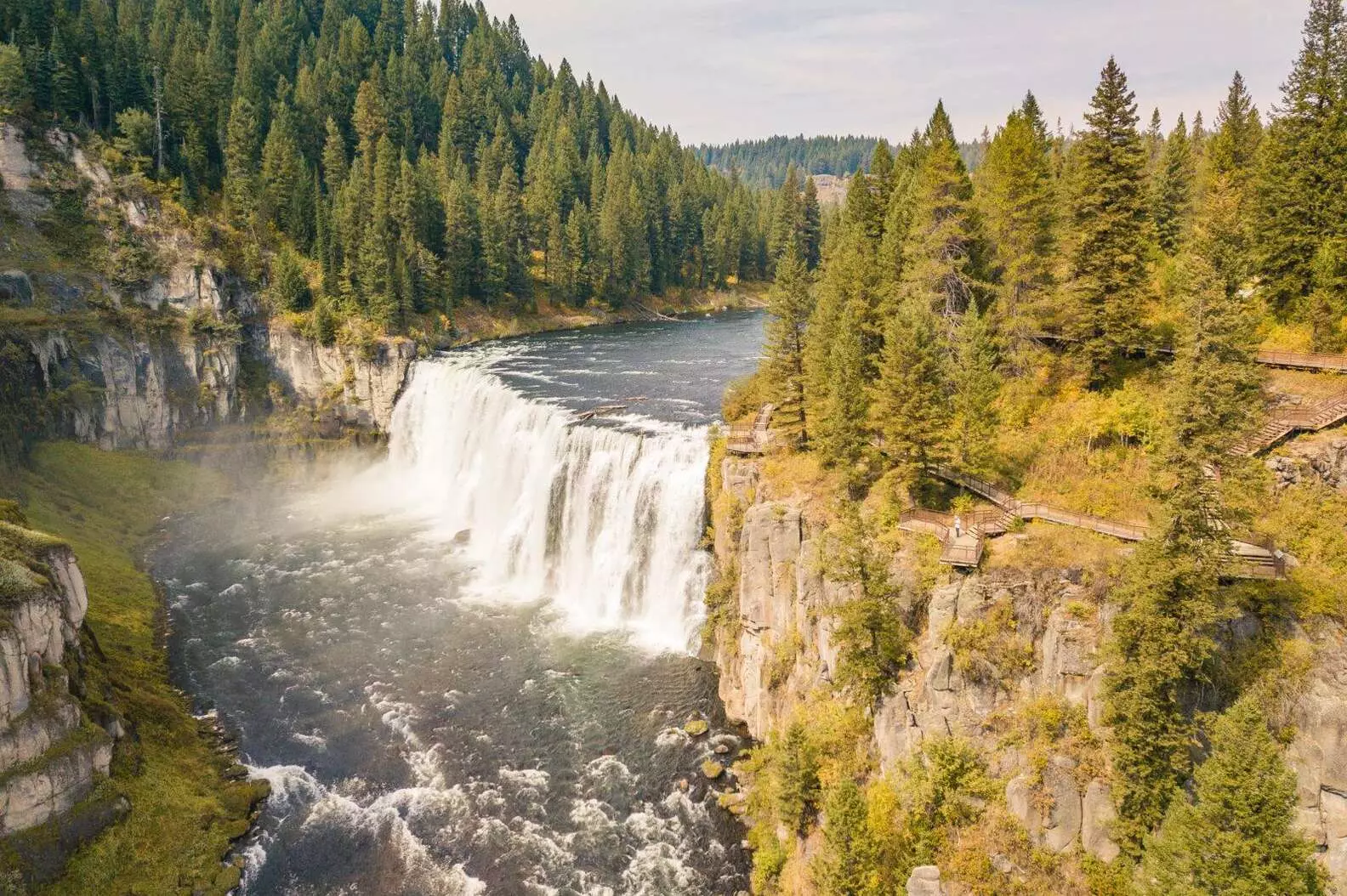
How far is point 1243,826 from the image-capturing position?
1773cm

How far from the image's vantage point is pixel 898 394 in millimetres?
30562

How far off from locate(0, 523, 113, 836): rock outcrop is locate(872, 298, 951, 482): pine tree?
32368mm

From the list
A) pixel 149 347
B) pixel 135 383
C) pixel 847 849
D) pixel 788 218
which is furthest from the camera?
pixel 788 218

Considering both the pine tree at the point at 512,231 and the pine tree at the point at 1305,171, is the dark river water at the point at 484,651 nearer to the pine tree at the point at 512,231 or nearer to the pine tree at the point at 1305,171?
the pine tree at the point at 1305,171

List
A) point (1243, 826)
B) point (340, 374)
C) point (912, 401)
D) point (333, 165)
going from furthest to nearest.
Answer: point (333, 165), point (340, 374), point (912, 401), point (1243, 826)

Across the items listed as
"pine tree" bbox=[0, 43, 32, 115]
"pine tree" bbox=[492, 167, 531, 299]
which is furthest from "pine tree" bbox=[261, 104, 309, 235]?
"pine tree" bbox=[492, 167, 531, 299]

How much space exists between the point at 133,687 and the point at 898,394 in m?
37.2

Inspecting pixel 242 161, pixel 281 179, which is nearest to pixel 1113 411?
pixel 281 179

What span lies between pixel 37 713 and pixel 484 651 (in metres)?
19.2

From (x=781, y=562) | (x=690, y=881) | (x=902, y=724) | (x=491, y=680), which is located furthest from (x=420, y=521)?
→ (x=902, y=724)

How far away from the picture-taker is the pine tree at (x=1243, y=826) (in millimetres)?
17438

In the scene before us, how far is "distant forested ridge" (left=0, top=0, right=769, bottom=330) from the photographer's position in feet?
267

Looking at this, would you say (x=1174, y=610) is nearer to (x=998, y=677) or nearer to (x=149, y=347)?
(x=998, y=677)

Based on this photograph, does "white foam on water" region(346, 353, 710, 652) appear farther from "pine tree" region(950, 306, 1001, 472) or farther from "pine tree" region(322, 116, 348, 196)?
"pine tree" region(322, 116, 348, 196)
